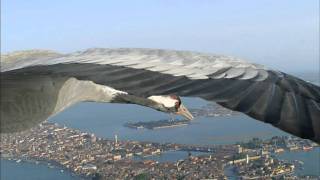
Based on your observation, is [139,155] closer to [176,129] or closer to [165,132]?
[165,132]

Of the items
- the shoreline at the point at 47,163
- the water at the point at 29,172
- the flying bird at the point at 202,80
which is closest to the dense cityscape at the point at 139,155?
the shoreline at the point at 47,163

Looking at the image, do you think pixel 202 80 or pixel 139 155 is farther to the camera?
pixel 139 155

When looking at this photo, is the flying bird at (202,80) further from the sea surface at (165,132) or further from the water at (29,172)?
the water at (29,172)

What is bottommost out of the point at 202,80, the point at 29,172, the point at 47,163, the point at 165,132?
the point at 165,132

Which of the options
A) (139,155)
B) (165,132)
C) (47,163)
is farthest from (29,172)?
(165,132)

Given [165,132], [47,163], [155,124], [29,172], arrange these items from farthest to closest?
[155,124], [165,132], [29,172], [47,163]

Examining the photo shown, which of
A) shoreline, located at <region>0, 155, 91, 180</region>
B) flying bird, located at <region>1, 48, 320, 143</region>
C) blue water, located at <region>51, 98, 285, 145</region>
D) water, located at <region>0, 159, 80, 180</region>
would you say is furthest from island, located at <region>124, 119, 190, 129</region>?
flying bird, located at <region>1, 48, 320, 143</region>

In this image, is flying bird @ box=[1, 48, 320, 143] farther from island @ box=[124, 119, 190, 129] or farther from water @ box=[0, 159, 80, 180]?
island @ box=[124, 119, 190, 129]
